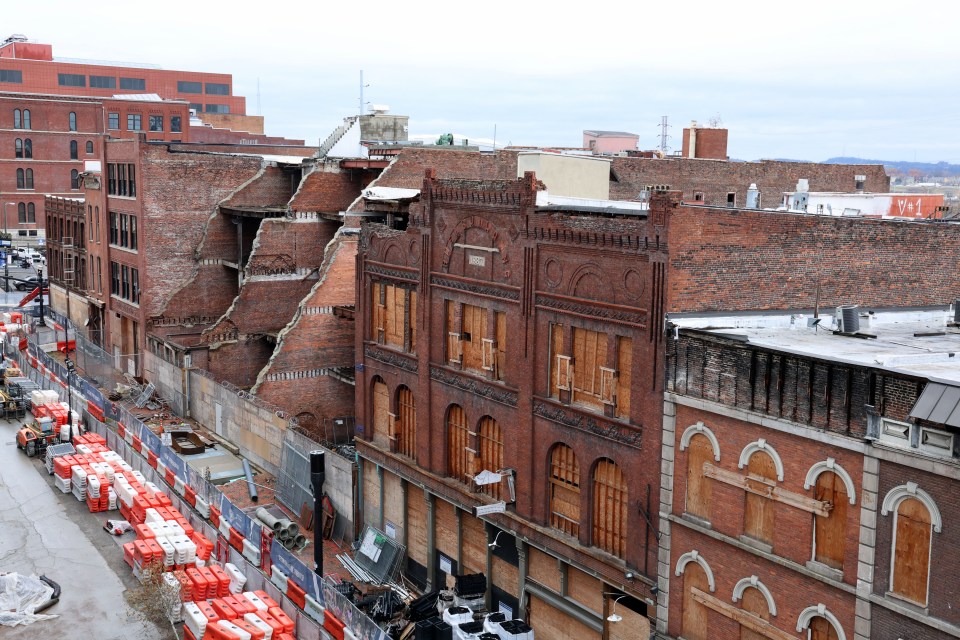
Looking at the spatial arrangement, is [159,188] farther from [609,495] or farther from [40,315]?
[609,495]

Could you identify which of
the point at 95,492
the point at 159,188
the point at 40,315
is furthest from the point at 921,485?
the point at 40,315

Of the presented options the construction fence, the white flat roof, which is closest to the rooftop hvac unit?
the white flat roof

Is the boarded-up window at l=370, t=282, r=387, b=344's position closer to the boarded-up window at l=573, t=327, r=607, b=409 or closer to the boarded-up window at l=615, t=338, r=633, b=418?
the boarded-up window at l=573, t=327, r=607, b=409

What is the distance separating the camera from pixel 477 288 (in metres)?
28.6

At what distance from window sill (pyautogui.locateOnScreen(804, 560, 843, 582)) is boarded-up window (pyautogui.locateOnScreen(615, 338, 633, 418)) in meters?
5.95

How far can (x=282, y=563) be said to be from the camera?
29.6 meters

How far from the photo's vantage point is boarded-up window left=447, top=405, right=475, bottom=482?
97.4 feet

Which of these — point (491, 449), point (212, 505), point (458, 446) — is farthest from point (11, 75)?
point (491, 449)

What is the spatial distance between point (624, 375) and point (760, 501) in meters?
4.86

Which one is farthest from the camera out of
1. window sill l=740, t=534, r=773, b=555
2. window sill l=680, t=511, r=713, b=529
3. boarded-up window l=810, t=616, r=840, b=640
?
window sill l=680, t=511, r=713, b=529

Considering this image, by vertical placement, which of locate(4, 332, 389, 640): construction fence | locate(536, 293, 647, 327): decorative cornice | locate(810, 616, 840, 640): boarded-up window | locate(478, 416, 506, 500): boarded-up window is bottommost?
locate(4, 332, 389, 640): construction fence

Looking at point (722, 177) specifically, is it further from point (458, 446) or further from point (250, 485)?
point (250, 485)

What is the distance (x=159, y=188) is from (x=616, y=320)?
117ft

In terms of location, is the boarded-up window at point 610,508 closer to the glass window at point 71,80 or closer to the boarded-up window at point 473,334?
the boarded-up window at point 473,334
